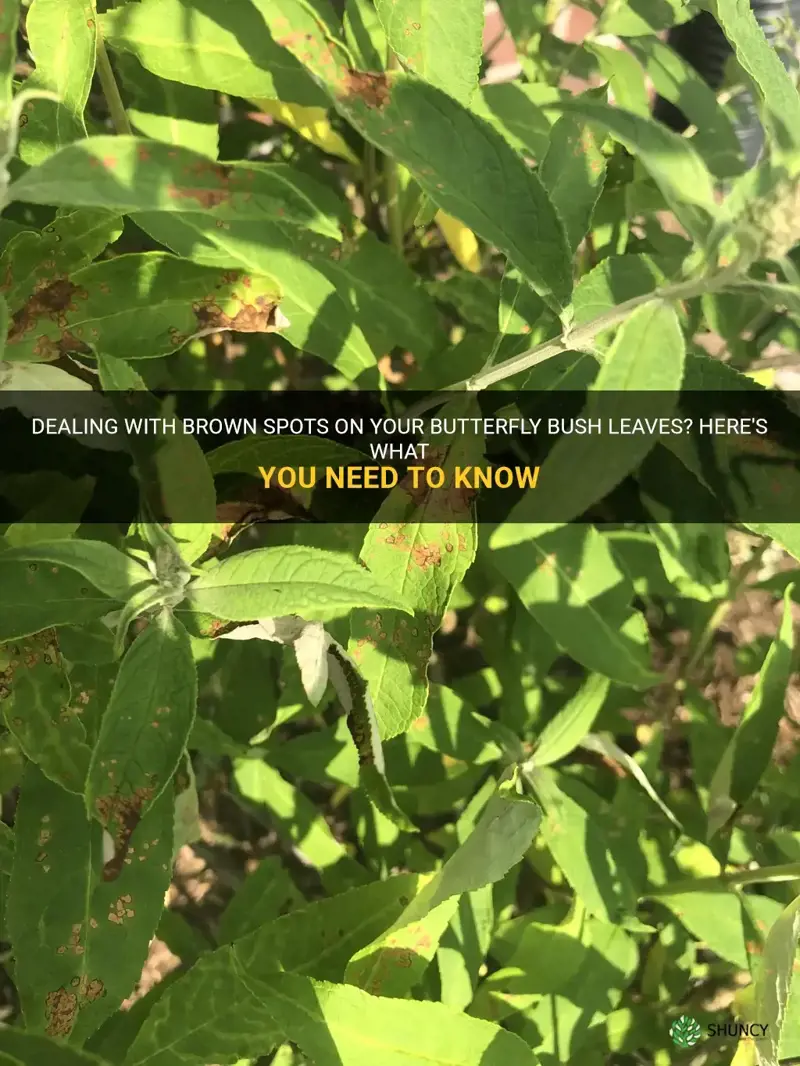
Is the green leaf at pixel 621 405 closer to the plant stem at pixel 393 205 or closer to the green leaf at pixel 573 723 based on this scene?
the green leaf at pixel 573 723

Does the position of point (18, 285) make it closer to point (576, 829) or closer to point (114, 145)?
point (114, 145)

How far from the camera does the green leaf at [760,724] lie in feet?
2.31

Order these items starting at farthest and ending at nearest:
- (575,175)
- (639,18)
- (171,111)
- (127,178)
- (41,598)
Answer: (639,18)
(171,111)
(575,175)
(41,598)
(127,178)

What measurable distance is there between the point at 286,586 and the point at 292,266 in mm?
321

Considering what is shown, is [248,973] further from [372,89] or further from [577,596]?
[372,89]

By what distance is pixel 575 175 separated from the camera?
582 millimetres

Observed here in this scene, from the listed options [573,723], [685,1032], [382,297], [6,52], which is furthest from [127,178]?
[685,1032]

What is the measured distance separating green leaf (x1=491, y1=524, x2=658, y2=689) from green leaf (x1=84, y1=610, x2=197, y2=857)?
33cm

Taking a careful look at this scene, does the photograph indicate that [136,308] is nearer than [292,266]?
Yes

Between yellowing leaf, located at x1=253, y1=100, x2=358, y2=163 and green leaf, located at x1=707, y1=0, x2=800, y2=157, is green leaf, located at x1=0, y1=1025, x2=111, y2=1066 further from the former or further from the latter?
yellowing leaf, located at x1=253, y1=100, x2=358, y2=163

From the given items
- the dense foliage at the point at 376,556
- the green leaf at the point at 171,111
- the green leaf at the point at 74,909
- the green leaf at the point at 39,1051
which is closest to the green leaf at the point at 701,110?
the dense foliage at the point at 376,556

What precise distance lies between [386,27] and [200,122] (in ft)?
0.73

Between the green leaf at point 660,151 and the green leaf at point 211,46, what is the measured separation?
0.33 metres

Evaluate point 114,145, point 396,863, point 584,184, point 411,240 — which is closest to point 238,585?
point 114,145
